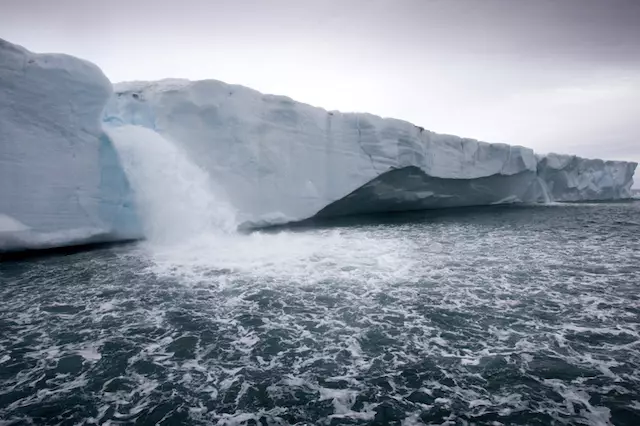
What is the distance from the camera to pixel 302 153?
12.6m

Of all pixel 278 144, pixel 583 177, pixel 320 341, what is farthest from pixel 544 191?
pixel 320 341

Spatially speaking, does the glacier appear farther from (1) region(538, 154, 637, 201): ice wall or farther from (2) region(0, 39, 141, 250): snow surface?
(1) region(538, 154, 637, 201): ice wall

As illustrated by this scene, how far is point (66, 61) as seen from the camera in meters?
8.13

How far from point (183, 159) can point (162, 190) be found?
1.48 m

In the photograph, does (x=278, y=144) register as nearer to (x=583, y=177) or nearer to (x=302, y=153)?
(x=302, y=153)

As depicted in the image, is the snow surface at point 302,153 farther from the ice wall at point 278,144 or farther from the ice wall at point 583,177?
the ice wall at point 583,177

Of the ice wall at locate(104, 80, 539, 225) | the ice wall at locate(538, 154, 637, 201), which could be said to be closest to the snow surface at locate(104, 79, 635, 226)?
the ice wall at locate(104, 80, 539, 225)

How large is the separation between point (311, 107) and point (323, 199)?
11.9ft

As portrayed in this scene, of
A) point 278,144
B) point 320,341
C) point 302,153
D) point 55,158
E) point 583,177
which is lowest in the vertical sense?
point 320,341

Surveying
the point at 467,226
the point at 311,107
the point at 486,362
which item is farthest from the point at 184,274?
the point at 467,226

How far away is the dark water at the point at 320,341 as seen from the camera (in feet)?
8.38

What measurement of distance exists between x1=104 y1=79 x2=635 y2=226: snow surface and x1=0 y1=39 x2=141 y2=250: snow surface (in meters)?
1.98

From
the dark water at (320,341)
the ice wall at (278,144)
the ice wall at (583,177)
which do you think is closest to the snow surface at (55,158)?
the dark water at (320,341)

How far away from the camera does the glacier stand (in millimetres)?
7508
